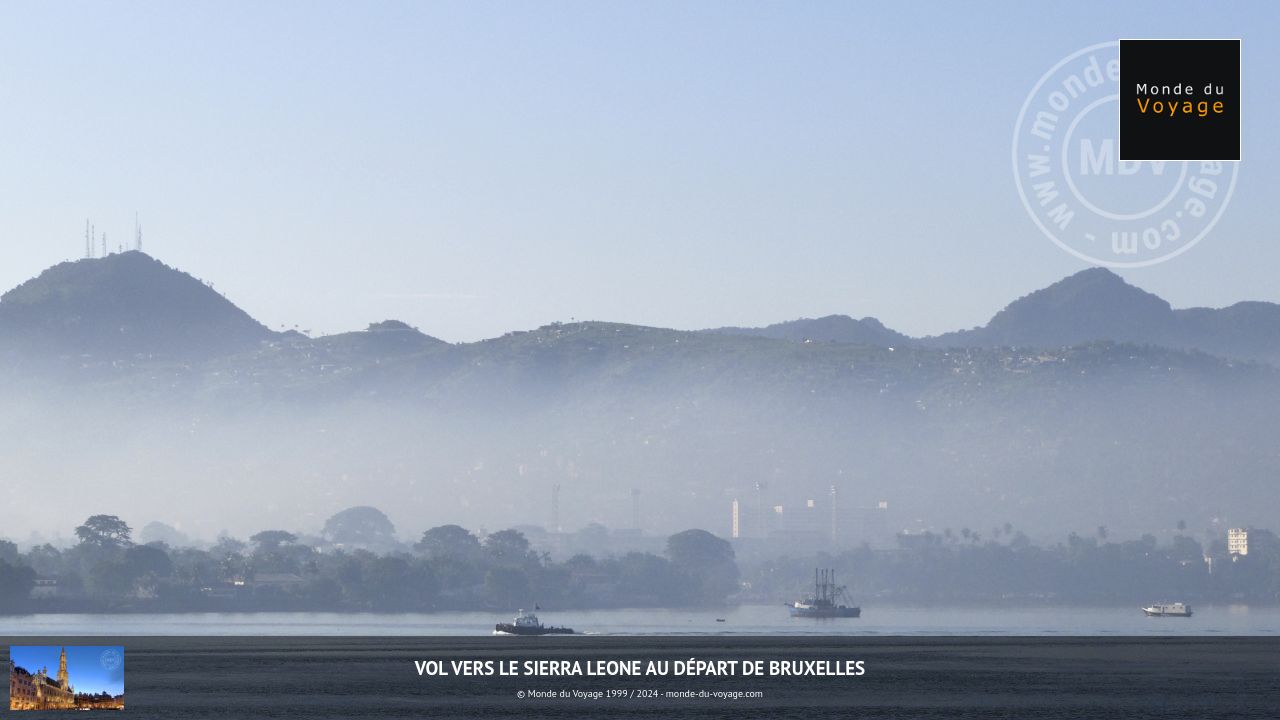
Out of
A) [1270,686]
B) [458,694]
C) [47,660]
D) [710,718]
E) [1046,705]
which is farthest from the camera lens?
[1270,686]

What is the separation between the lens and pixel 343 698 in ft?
578

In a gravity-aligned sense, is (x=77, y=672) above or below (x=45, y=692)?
above

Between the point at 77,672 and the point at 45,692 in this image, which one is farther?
the point at 45,692

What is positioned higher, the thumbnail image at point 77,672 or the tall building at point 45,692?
the thumbnail image at point 77,672

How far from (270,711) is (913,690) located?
70.7 metres

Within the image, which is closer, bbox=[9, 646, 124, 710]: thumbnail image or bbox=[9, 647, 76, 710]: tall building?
bbox=[9, 646, 124, 710]: thumbnail image

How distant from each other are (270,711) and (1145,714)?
76.9 m

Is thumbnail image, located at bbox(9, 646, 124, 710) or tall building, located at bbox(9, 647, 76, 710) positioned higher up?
thumbnail image, located at bbox(9, 646, 124, 710)

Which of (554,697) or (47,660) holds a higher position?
(47,660)

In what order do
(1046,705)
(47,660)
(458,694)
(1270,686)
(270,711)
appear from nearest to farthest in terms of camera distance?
1. (47,660)
2. (270,711)
3. (1046,705)
4. (458,694)
5. (1270,686)

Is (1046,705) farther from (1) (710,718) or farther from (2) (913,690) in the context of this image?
(1) (710,718)

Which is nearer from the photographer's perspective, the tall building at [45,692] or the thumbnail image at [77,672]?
the thumbnail image at [77,672]

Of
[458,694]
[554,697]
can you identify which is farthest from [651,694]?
[458,694]

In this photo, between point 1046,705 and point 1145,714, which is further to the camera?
point 1046,705
